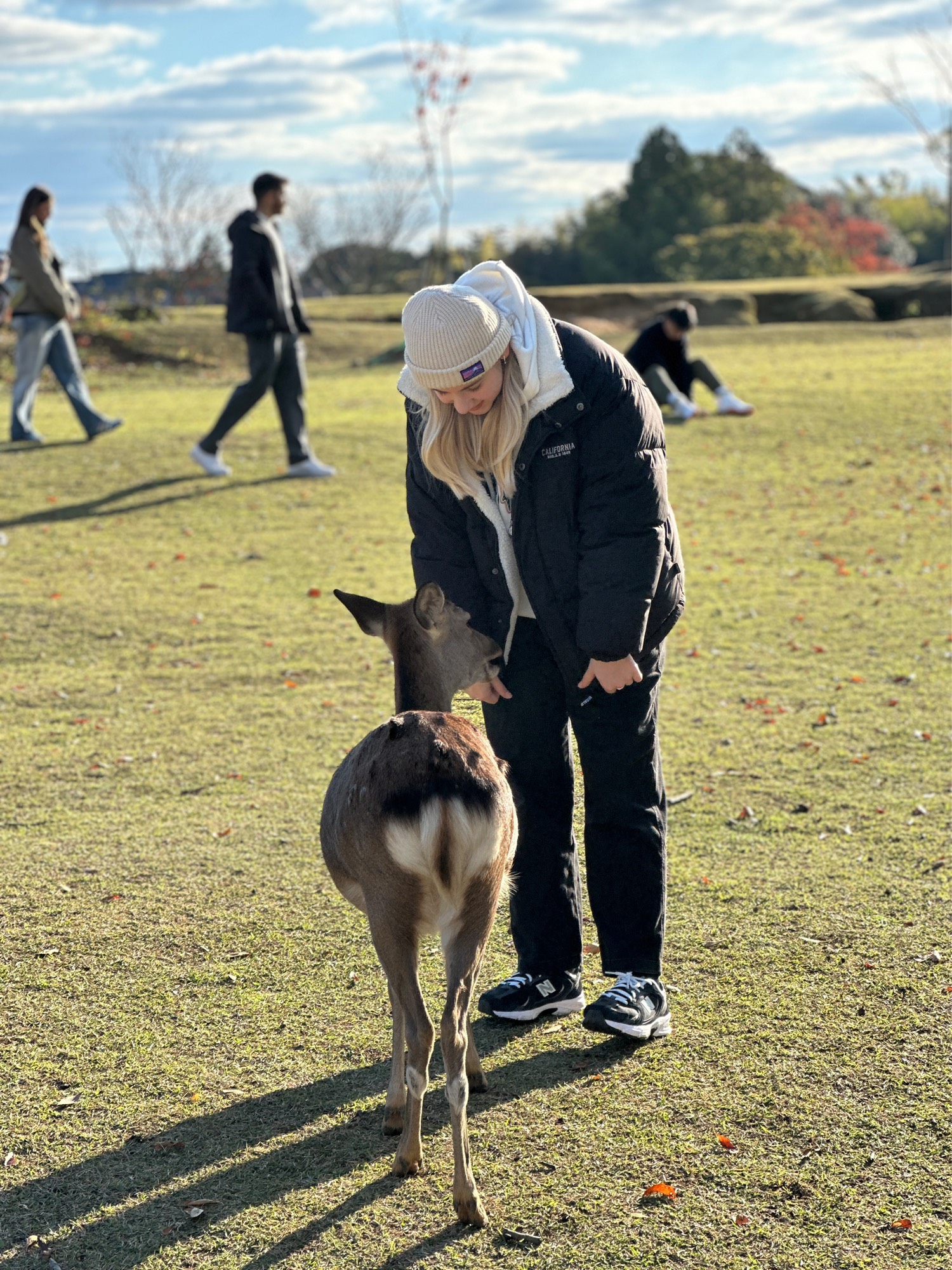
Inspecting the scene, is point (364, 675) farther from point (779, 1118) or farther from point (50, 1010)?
point (779, 1118)

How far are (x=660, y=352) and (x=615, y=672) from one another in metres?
12.9

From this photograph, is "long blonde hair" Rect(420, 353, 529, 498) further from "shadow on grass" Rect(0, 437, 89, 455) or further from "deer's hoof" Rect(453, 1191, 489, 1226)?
"shadow on grass" Rect(0, 437, 89, 455)

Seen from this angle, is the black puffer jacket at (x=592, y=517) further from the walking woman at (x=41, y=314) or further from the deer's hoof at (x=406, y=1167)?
the walking woman at (x=41, y=314)

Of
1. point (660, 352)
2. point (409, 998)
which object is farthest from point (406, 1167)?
point (660, 352)

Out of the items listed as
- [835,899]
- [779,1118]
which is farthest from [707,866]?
[779,1118]

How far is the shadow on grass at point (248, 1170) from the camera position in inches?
124

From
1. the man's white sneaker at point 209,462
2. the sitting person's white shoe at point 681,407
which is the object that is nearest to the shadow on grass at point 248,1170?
the man's white sneaker at point 209,462

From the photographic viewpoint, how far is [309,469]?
530 inches

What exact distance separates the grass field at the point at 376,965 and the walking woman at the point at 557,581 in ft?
1.10

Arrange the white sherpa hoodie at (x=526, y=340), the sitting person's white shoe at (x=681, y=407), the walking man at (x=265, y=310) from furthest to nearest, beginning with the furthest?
the sitting person's white shoe at (x=681, y=407), the walking man at (x=265, y=310), the white sherpa hoodie at (x=526, y=340)

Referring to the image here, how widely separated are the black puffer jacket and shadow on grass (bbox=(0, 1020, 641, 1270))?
50.9 inches

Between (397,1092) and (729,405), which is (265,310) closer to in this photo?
(729,405)

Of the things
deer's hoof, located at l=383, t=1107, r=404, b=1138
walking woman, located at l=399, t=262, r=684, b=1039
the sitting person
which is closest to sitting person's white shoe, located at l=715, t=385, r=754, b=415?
the sitting person

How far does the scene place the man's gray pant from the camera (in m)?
12.1
